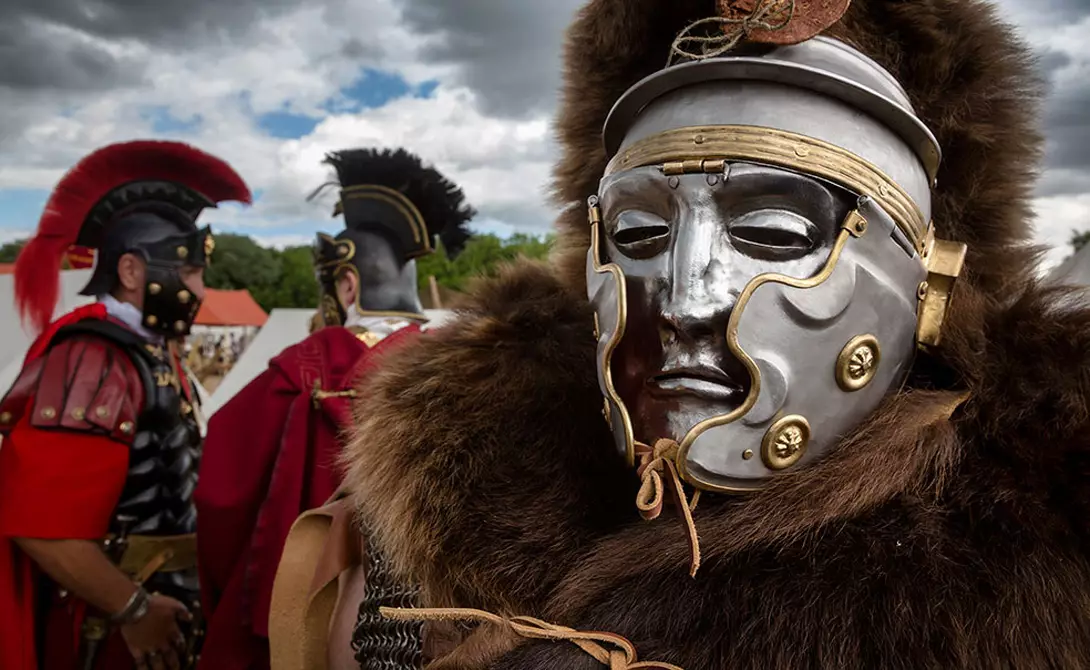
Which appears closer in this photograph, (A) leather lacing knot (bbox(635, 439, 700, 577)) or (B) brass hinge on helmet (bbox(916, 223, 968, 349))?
(A) leather lacing knot (bbox(635, 439, 700, 577))

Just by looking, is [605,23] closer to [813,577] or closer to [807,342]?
[807,342]

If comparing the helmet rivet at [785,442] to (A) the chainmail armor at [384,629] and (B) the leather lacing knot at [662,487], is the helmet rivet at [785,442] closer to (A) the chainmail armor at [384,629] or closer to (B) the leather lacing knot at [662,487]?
(B) the leather lacing knot at [662,487]

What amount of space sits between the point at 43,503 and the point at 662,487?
2508 millimetres

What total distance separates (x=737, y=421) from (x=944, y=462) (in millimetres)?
310

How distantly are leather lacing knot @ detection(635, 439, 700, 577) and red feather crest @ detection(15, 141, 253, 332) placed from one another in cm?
313

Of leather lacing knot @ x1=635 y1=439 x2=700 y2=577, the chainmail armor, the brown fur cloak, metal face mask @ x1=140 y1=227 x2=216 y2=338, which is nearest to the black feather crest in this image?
metal face mask @ x1=140 y1=227 x2=216 y2=338

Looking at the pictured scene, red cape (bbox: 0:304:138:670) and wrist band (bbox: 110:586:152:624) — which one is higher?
red cape (bbox: 0:304:138:670)

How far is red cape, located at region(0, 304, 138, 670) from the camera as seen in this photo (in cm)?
279

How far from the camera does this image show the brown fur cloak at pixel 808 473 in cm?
110

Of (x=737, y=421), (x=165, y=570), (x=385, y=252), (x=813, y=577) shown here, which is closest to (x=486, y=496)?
(x=737, y=421)

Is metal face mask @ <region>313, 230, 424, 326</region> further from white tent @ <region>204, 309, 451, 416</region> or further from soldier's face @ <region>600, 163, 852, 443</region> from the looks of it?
white tent @ <region>204, 309, 451, 416</region>

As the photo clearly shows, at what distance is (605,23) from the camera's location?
161 centimetres

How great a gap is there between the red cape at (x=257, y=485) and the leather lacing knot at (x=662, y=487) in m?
1.70

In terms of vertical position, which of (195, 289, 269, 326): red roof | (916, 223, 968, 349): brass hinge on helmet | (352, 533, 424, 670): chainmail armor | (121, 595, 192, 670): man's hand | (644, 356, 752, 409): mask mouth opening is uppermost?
(195, 289, 269, 326): red roof
